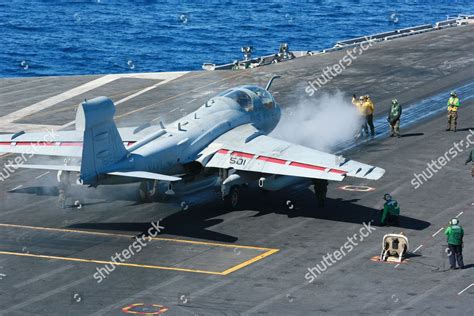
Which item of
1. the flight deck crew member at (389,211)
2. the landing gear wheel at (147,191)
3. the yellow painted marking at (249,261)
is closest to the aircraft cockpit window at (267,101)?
the landing gear wheel at (147,191)

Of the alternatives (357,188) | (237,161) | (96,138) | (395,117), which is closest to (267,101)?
(357,188)

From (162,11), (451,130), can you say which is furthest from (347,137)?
(162,11)

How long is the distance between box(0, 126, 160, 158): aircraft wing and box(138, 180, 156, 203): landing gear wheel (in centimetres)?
222

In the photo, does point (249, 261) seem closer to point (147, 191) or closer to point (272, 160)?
point (272, 160)

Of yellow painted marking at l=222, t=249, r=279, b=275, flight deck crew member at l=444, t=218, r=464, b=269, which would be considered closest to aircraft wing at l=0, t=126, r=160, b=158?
yellow painted marking at l=222, t=249, r=279, b=275

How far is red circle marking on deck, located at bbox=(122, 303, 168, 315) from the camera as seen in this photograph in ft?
91.1

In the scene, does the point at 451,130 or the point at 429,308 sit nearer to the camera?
the point at 429,308

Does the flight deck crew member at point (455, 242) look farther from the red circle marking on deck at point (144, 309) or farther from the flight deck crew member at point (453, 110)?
the flight deck crew member at point (453, 110)

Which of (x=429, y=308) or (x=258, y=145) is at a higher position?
(x=258, y=145)

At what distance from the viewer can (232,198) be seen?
38812 mm

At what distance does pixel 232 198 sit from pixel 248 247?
4993 mm

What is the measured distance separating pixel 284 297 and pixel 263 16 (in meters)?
124

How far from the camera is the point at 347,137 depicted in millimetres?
50719

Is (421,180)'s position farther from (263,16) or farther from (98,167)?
(263,16)
